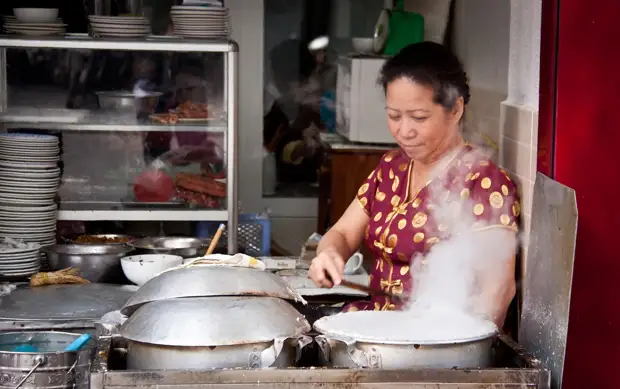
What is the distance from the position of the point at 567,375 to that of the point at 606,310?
0.85ft

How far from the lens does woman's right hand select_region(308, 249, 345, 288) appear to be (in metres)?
2.78

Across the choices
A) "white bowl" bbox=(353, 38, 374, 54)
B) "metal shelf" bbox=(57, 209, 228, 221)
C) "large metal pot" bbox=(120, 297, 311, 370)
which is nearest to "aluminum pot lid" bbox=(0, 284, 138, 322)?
"metal shelf" bbox=(57, 209, 228, 221)

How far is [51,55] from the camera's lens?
501 centimetres

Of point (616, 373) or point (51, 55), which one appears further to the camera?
point (51, 55)

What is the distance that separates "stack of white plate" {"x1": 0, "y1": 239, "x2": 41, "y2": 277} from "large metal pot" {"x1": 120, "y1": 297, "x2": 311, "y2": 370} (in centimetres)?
222

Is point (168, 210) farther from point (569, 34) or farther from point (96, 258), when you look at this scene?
point (569, 34)

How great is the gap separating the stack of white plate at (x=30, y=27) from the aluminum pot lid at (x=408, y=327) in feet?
10.0

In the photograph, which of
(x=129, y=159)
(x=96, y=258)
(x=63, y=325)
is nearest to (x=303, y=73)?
(x=129, y=159)

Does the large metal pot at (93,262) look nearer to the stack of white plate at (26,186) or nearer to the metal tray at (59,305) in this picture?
the metal tray at (59,305)

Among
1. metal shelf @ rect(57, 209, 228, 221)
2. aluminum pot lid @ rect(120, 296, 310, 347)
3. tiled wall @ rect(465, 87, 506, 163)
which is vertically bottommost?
metal shelf @ rect(57, 209, 228, 221)

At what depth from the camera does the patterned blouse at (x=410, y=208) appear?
118 inches

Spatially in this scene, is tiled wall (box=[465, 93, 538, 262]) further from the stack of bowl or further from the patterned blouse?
the stack of bowl

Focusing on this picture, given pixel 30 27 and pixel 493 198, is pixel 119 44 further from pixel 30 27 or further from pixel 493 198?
pixel 493 198

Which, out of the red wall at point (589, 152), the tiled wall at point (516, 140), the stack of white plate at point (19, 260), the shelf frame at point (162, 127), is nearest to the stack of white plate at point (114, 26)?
the shelf frame at point (162, 127)
